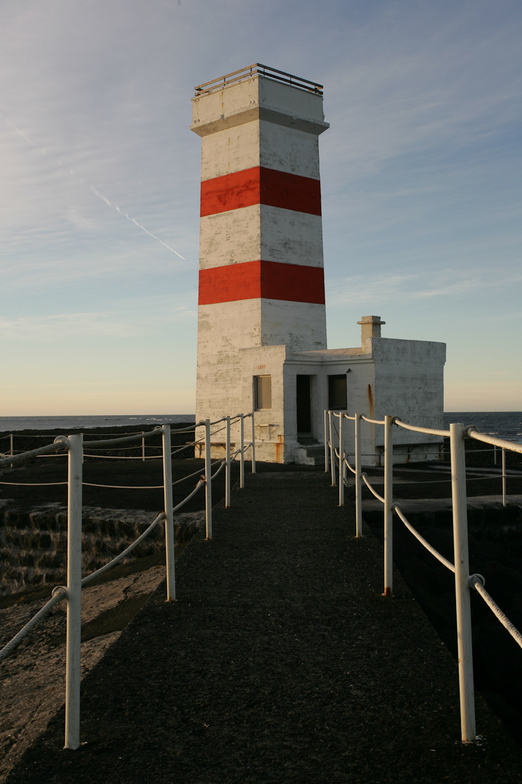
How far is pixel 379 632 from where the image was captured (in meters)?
3.23

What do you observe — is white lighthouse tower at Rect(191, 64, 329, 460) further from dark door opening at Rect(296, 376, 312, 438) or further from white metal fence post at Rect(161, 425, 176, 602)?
Answer: white metal fence post at Rect(161, 425, 176, 602)

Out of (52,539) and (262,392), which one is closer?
(52,539)

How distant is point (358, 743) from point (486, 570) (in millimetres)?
4534

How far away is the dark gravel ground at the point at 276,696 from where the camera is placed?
205 centimetres

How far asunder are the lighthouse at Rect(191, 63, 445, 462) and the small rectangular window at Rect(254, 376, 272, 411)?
0.08ft

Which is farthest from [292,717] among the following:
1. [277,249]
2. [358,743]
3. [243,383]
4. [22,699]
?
[277,249]

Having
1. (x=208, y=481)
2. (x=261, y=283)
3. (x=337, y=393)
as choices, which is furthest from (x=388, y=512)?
(x=261, y=283)

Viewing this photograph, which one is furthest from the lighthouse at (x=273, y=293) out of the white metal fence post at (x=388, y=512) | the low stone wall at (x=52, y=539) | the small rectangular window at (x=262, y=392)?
the white metal fence post at (x=388, y=512)

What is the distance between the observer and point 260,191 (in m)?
14.8

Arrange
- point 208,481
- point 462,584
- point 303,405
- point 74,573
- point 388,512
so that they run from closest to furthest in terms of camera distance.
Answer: point 462,584
point 74,573
point 388,512
point 208,481
point 303,405

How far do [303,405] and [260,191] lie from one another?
5.63 metres

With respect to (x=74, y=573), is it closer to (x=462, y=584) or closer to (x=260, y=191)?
(x=462, y=584)

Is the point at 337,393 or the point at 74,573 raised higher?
the point at 337,393

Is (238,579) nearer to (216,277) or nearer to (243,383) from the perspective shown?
(243,383)
